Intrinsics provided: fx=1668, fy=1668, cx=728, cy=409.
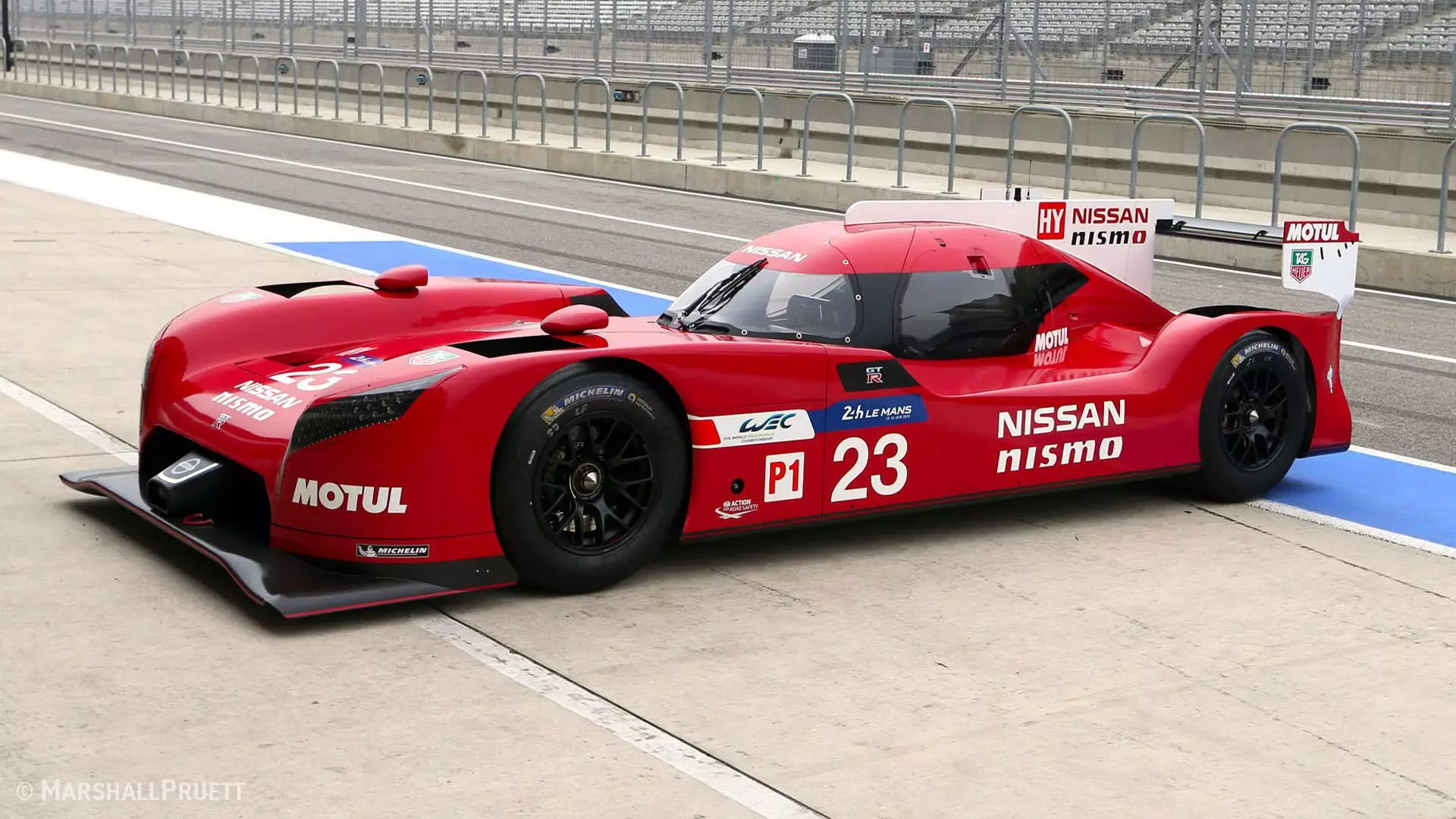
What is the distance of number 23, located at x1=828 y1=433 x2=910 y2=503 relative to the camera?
6055mm

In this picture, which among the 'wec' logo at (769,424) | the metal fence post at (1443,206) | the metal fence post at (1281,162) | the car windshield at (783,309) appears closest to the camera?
the 'wec' logo at (769,424)

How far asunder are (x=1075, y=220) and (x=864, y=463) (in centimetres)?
196

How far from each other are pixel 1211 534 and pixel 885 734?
2.60m

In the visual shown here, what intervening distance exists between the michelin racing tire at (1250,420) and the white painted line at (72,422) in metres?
4.52

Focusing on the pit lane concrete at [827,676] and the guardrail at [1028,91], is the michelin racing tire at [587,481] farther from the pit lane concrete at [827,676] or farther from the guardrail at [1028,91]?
the guardrail at [1028,91]

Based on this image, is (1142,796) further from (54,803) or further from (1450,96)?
(1450,96)

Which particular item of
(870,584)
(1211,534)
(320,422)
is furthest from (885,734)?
(1211,534)

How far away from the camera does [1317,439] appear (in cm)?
725

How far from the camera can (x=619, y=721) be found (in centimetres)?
451

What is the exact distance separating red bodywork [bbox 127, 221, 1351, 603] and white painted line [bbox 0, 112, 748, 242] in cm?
916

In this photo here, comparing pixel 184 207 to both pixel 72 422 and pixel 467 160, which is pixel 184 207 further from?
pixel 72 422

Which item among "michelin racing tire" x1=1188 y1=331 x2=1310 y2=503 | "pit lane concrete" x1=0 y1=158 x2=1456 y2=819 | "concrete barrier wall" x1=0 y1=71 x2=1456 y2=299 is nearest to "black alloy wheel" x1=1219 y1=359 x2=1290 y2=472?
"michelin racing tire" x1=1188 y1=331 x2=1310 y2=503

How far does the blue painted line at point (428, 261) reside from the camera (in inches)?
529

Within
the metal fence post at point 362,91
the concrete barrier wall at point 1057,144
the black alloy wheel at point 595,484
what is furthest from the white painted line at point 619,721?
the metal fence post at point 362,91
